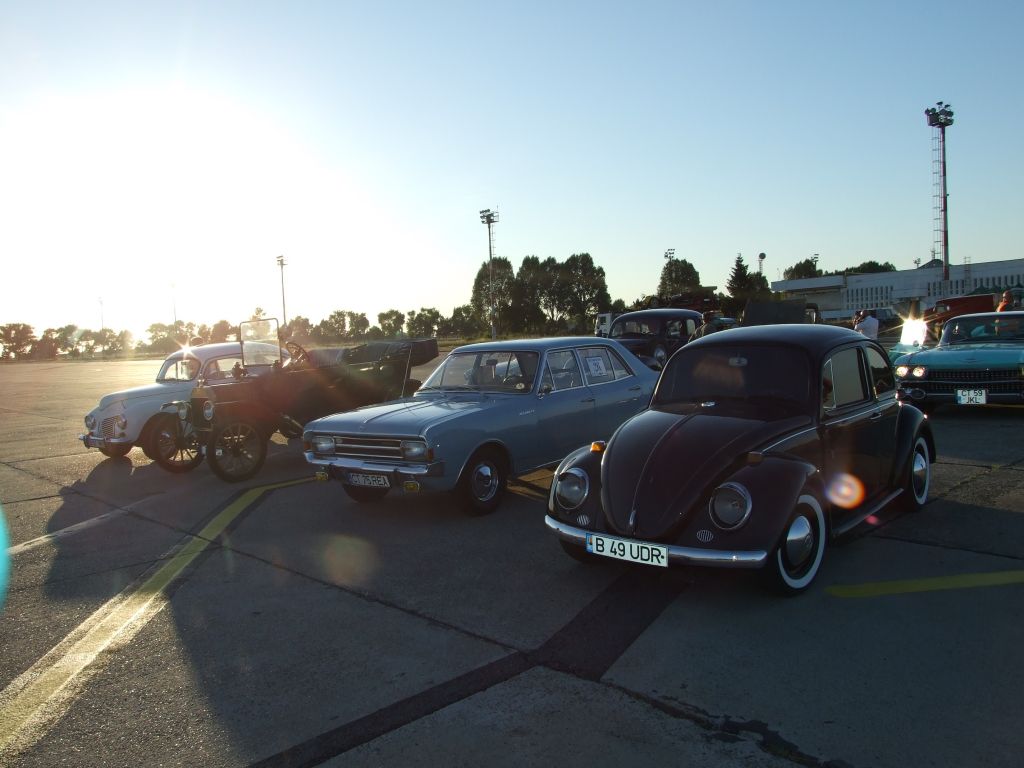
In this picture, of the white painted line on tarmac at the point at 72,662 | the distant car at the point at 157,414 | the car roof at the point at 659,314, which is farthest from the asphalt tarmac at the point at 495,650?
the car roof at the point at 659,314

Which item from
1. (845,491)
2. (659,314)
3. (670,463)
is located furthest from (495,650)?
(659,314)

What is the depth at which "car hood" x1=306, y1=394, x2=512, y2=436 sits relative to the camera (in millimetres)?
6902

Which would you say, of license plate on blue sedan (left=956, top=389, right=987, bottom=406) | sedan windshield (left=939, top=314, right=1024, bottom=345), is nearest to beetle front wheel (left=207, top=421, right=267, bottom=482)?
license plate on blue sedan (left=956, top=389, right=987, bottom=406)

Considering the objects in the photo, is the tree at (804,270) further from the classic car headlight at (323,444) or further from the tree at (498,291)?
the classic car headlight at (323,444)

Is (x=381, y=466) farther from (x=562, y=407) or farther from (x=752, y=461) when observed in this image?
(x=752, y=461)

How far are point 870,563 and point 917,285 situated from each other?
232 ft

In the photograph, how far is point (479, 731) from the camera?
11.0ft

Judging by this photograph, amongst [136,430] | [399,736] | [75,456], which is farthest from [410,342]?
[399,736]

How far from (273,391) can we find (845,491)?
713cm

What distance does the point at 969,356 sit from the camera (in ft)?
35.6

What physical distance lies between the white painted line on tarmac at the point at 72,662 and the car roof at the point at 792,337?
429 centimetres

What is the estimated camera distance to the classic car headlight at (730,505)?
446cm

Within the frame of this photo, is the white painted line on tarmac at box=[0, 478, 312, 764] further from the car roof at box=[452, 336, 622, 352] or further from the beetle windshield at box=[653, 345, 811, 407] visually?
the beetle windshield at box=[653, 345, 811, 407]

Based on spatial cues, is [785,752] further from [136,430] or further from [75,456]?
[75,456]
